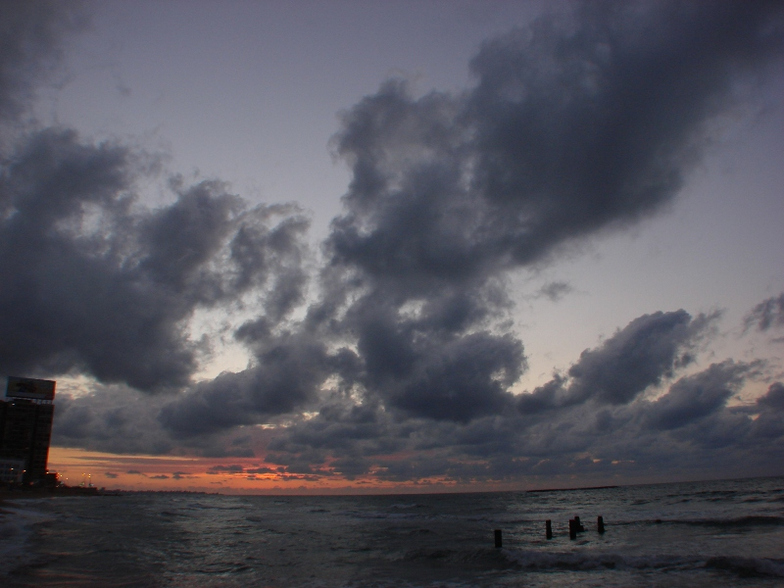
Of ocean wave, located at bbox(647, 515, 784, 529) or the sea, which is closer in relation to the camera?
the sea

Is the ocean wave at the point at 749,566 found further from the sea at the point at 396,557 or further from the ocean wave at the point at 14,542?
the ocean wave at the point at 14,542

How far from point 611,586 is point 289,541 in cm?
3000

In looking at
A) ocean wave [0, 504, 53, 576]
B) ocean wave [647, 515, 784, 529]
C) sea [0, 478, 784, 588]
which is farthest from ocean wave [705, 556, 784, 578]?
ocean wave [0, 504, 53, 576]

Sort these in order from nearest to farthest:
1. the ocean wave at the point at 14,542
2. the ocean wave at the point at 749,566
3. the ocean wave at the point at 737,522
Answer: the ocean wave at the point at 749,566 < the ocean wave at the point at 14,542 < the ocean wave at the point at 737,522

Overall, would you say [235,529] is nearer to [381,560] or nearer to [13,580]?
[381,560]

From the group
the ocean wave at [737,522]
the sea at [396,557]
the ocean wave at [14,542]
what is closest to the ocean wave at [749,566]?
the sea at [396,557]

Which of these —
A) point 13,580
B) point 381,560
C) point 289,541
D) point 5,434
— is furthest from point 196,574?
point 5,434

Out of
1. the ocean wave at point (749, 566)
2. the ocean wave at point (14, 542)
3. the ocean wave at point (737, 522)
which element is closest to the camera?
the ocean wave at point (749, 566)

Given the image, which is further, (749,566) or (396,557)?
(396,557)

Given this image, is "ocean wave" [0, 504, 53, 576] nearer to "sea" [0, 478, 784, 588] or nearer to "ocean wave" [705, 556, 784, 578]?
"sea" [0, 478, 784, 588]

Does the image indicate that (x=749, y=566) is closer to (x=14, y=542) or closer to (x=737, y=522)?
(x=737, y=522)

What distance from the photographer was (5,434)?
198250mm

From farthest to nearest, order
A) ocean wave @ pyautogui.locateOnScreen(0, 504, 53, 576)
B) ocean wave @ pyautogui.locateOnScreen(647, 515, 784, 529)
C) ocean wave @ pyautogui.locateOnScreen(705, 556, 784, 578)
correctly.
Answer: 1. ocean wave @ pyautogui.locateOnScreen(647, 515, 784, 529)
2. ocean wave @ pyautogui.locateOnScreen(0, 504, 53, 576)
3. ocean wave @ pyautogui.locateOnScreen(705, 556, 784, 578)

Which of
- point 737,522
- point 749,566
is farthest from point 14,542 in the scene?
point 737,522
